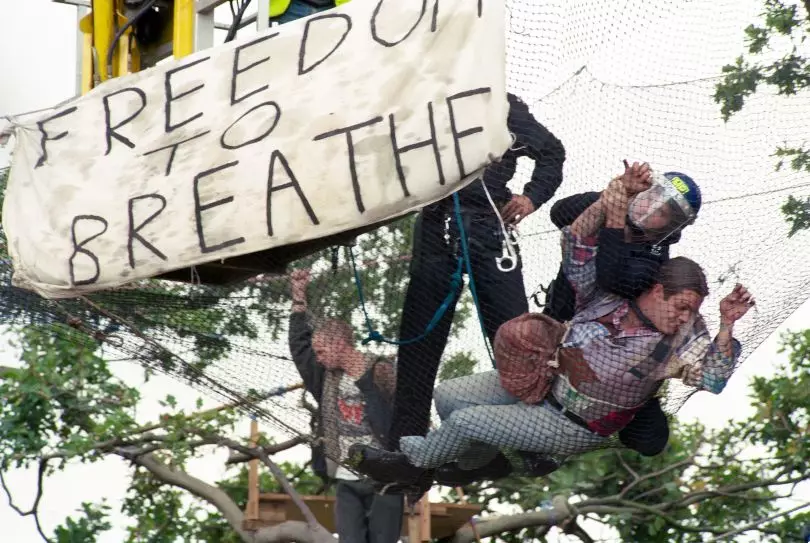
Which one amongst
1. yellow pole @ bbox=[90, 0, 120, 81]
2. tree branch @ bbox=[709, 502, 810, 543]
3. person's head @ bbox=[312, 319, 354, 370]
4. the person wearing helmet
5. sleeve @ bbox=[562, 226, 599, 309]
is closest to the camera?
sleeve @ bbox=[562, 226, 599, 309]

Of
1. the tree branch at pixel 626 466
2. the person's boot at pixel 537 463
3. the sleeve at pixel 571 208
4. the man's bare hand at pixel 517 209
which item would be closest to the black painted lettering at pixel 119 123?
the man's bare hand at pixel 517 209

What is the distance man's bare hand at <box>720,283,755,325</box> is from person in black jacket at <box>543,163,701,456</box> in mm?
214

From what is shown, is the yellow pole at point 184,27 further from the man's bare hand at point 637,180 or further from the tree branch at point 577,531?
the tree branch at point 577,531

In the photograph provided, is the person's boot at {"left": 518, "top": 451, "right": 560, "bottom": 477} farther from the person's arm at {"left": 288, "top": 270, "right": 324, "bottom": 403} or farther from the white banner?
the white banner

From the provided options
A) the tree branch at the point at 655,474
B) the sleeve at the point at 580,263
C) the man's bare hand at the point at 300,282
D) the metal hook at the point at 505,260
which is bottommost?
the sleeve at the point at 580,263

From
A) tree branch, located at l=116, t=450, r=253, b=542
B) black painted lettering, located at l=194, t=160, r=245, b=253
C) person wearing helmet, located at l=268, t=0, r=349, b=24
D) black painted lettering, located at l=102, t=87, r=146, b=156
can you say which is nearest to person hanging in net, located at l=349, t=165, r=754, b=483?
black painted lettering, located at l=194, t=160, r=245, b=253

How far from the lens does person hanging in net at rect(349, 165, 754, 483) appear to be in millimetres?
4285

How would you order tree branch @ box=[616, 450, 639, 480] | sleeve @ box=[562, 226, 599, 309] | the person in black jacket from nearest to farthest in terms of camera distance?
the person in black jacket, sleeve @ box=[562, 226, 599, 309], tree branch @ box=[616, 450, 639, 480]

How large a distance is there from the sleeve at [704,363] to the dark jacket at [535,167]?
60cm

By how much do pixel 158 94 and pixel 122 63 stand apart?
1443mm

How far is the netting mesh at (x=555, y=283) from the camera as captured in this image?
4352 mm

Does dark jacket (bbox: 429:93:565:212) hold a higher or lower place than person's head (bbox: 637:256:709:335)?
higher

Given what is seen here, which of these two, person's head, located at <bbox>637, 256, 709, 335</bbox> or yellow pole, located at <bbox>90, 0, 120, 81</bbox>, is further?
yellow pole, located at <bbox>90, 0, 120, 81</bbox>

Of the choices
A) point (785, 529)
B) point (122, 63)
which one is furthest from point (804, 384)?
point (122, 63)
